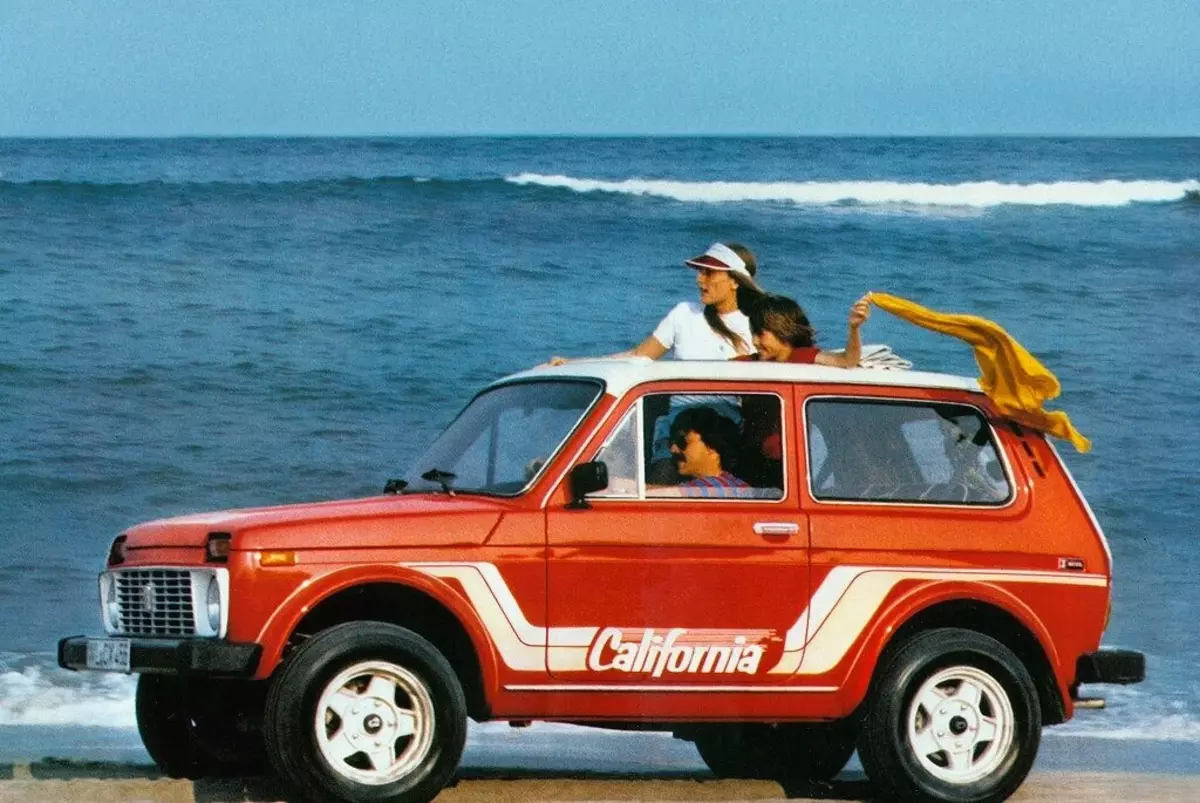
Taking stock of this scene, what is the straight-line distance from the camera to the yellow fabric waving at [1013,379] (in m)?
9.77

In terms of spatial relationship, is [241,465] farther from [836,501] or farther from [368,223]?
[368,223]

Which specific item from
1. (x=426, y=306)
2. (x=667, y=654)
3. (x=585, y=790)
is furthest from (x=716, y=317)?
(x=426, y=306)

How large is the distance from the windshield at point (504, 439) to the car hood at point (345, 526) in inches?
11.0

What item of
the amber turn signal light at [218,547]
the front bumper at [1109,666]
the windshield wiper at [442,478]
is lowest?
the front bumper at [1109,666]

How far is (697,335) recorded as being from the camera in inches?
432

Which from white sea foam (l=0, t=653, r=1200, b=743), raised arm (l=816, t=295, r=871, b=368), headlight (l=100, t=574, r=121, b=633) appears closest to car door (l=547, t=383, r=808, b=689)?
raised arm (l=816, t=295, r=871, b=368)

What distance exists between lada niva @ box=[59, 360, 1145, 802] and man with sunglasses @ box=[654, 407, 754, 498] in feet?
0.04

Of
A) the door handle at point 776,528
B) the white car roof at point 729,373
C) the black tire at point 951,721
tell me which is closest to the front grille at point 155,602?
the white car roof at point 729,373

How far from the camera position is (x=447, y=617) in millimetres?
9109

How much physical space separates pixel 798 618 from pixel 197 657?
2.42m

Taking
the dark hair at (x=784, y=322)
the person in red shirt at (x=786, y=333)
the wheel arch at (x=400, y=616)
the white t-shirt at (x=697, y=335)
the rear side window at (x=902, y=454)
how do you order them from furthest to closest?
the white t-shirt at (x=697, y=335)
the dark hair at (x=784, y=322)
the person in red shirt at (x=786, y=333)
the rear side window at (x=902, y=454)
the wheel arch at (x=400, y=616)

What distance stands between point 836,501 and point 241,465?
1337 cm

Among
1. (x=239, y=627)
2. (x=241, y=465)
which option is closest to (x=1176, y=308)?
(x=241, y=465)

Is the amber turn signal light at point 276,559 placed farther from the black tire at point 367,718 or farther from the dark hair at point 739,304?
the dark hair at point 739,304
